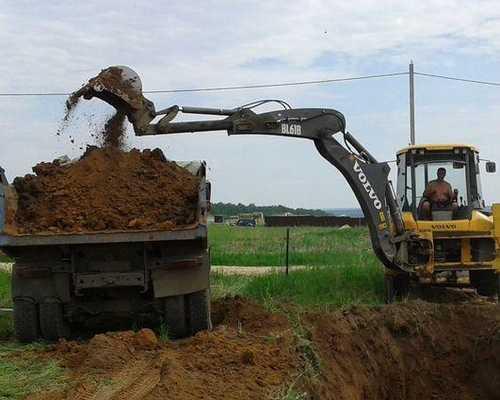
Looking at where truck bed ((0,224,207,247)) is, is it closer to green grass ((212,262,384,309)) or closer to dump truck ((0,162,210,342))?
dump truck ((0,162,210,342))

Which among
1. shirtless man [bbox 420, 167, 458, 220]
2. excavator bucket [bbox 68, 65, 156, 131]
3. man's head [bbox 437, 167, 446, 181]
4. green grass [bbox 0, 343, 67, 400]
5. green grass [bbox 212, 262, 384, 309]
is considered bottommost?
green grass [bbox 0, 343, 67, 400]

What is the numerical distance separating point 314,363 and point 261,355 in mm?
728

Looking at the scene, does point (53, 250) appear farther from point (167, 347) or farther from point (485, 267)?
point (485, 267)

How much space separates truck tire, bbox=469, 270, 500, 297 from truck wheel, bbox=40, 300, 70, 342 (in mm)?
6728

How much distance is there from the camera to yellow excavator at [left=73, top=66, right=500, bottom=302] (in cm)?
959

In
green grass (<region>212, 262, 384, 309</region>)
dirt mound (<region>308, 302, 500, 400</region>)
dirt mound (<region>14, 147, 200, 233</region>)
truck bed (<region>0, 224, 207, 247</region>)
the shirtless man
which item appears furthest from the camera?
the shirtless man

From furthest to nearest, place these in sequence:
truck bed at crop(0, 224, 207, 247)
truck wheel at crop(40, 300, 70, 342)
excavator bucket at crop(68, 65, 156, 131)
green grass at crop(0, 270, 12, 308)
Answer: green grass at crop(0, 270, 12, 308) < excavator bucket at crop(68, 65, 156, 131) < truck wheel at crop(40, 300, 70, 342) < truck bed at crop(0, 224, 207, 247)

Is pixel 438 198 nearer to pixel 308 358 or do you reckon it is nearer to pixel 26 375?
pixel 308 358

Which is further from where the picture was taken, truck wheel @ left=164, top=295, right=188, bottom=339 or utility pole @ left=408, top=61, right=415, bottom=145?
utility pole @ left=408, top=61, right=415, bottom=145

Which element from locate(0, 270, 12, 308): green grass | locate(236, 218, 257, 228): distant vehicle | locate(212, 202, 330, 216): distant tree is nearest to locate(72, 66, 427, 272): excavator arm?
locate(0, 270, 12, 308): green grass

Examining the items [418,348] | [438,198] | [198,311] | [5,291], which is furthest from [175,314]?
[5,291]

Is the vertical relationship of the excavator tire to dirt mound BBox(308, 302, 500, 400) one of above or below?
above

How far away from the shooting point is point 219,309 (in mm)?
10703

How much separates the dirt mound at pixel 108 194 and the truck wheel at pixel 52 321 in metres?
0.87
